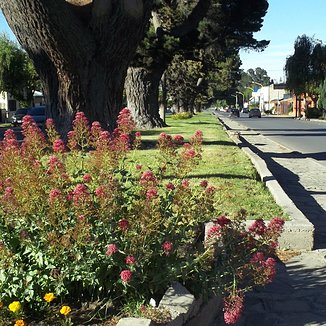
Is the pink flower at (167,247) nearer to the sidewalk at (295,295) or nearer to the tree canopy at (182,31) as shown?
the sidewalk at (295,295)

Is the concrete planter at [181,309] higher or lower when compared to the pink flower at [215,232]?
lower

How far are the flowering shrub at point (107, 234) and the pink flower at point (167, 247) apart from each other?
0.04 feet

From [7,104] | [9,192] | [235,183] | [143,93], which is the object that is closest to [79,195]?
[9,192]

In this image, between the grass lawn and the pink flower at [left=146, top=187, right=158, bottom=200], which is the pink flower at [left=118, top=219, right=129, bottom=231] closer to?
the pink flower at [left=146, top=187, right=158, bottom=200]

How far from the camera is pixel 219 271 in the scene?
11.4ft

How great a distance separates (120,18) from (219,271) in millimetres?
8951

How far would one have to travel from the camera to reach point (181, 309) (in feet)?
10.6

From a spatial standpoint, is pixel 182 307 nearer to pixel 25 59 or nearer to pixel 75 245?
pixel 75 245

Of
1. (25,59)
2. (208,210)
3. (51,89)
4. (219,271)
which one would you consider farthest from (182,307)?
(25,59)

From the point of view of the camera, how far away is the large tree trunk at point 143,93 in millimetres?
23156

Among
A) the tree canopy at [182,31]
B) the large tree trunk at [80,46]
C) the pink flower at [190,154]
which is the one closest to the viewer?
the pink flower at [190,154]

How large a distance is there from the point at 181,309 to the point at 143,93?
67.6 feet

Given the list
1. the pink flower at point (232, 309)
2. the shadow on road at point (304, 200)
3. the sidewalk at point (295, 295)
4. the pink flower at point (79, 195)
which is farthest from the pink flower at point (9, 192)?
the shadow on road at point (304, 200)

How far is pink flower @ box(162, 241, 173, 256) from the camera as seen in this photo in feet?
10.7
